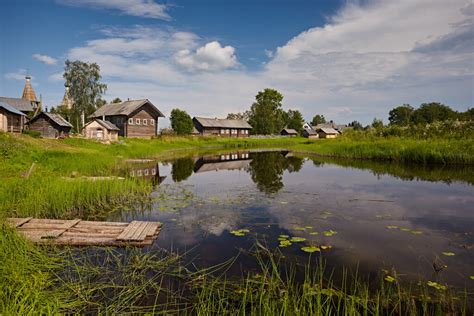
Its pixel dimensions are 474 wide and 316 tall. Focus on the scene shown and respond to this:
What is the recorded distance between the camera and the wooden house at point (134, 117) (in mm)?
43938

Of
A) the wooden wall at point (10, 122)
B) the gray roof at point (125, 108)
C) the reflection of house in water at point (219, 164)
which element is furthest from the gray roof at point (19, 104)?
the reflection of house in water at point (219, 164)

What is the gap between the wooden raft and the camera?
7520 millimetres

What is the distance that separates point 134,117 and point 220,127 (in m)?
30.7

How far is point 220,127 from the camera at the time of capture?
240 feet

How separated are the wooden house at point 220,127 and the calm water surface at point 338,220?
5410cm

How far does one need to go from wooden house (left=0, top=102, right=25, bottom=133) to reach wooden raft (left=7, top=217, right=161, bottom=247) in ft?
87.4

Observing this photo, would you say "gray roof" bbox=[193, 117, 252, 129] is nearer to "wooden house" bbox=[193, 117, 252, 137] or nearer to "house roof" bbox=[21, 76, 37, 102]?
"wooden house" bbox=[193, 117, 252, 137]

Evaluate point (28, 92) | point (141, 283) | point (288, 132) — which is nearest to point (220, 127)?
point (288, 132)

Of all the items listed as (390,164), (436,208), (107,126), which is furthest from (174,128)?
(436,208)

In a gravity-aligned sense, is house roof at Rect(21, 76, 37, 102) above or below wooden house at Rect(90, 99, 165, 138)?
above

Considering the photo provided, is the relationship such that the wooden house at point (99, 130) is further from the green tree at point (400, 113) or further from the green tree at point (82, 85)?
the green tree at point (400, 113)

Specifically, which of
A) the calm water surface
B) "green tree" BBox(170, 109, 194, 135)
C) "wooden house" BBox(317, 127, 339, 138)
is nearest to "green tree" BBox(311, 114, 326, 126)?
"wooden house" BBox(317, 127, 339, 138)

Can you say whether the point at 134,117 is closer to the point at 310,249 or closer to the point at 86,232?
the point at 86,232

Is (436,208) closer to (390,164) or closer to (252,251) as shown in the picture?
(252,251)
